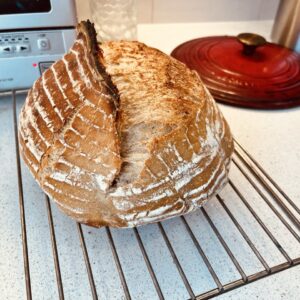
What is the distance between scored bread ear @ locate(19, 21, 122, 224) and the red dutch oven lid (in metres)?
0.47

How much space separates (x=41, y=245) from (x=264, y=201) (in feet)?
1.43

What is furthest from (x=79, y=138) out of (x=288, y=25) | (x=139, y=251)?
(x=288, y=25)

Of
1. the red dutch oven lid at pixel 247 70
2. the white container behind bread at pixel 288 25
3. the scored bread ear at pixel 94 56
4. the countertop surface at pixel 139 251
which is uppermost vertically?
the scored bread ear at pixel 94 56

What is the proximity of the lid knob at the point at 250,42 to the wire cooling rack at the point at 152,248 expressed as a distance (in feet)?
1.49

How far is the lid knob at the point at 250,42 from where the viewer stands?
980mm

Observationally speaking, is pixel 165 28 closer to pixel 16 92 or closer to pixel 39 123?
pixel 16 92

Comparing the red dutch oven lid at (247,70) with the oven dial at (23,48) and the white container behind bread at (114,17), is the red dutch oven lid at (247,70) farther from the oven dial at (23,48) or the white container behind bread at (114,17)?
the oven dial at (23,48)

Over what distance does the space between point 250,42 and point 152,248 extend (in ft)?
2.28

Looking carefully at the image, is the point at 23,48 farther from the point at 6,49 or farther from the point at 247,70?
the point at 247,70

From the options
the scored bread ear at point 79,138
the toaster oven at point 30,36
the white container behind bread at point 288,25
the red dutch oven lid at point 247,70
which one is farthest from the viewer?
the white container behind bread at point 288,25

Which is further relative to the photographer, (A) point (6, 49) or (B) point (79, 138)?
(A) point (6, 49)

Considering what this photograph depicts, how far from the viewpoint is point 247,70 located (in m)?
0.99

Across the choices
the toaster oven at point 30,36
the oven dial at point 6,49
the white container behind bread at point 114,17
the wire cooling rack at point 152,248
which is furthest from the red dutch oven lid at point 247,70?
the oven dial at point 6,49

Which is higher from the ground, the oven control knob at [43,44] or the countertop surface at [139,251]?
the oven control knob at [43,44]
